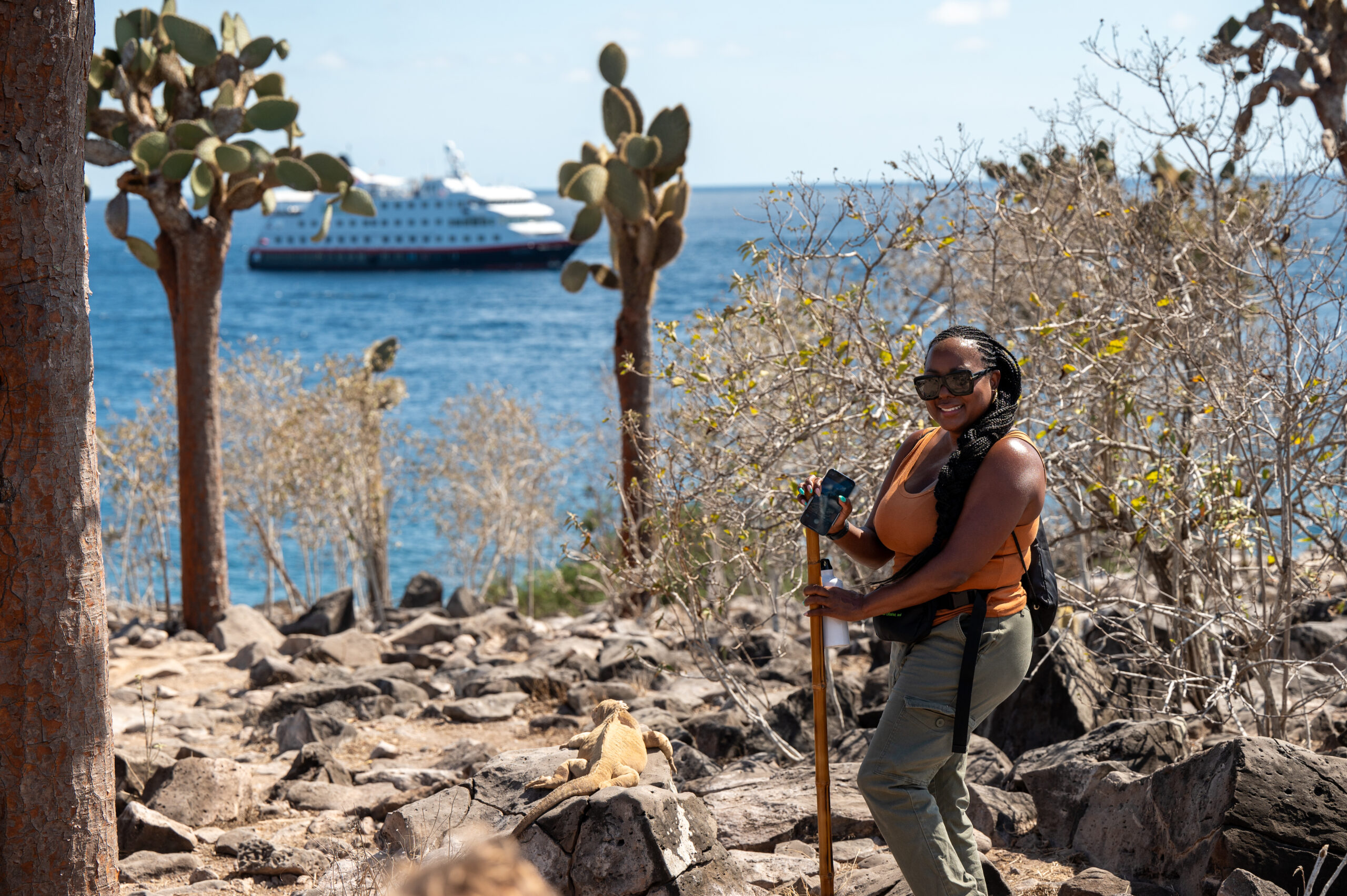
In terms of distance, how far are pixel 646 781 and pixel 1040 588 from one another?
1.97m

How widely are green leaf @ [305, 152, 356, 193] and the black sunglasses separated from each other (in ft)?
30.9

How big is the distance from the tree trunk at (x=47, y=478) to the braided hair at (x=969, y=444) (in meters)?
2.73

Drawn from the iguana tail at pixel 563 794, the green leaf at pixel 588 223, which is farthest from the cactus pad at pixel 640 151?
the iguana tail at pixel 563 794

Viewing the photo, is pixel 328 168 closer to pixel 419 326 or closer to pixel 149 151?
pixel 149 151

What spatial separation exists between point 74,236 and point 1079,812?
176 inches

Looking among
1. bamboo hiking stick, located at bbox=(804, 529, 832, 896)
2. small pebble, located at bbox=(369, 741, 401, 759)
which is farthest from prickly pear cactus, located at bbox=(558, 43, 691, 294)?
bamboo hiking stick, located at bbox=(804, 529, 832, 896)

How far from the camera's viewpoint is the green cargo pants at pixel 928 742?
3.09 m

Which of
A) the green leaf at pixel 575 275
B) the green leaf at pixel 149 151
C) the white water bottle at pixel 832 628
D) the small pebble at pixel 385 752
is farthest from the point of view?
the green leaf at pixel 575 275

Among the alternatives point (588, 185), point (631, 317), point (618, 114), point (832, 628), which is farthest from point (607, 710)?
point (618, 114)

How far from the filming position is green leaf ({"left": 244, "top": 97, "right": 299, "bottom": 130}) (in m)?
11.1

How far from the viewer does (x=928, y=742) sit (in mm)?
3088

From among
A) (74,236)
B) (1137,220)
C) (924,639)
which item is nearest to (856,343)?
(1137,220)

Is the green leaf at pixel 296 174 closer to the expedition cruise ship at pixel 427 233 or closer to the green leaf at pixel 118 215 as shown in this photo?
the green leaf at pixel 118 215

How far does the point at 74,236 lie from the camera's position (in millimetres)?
3814
